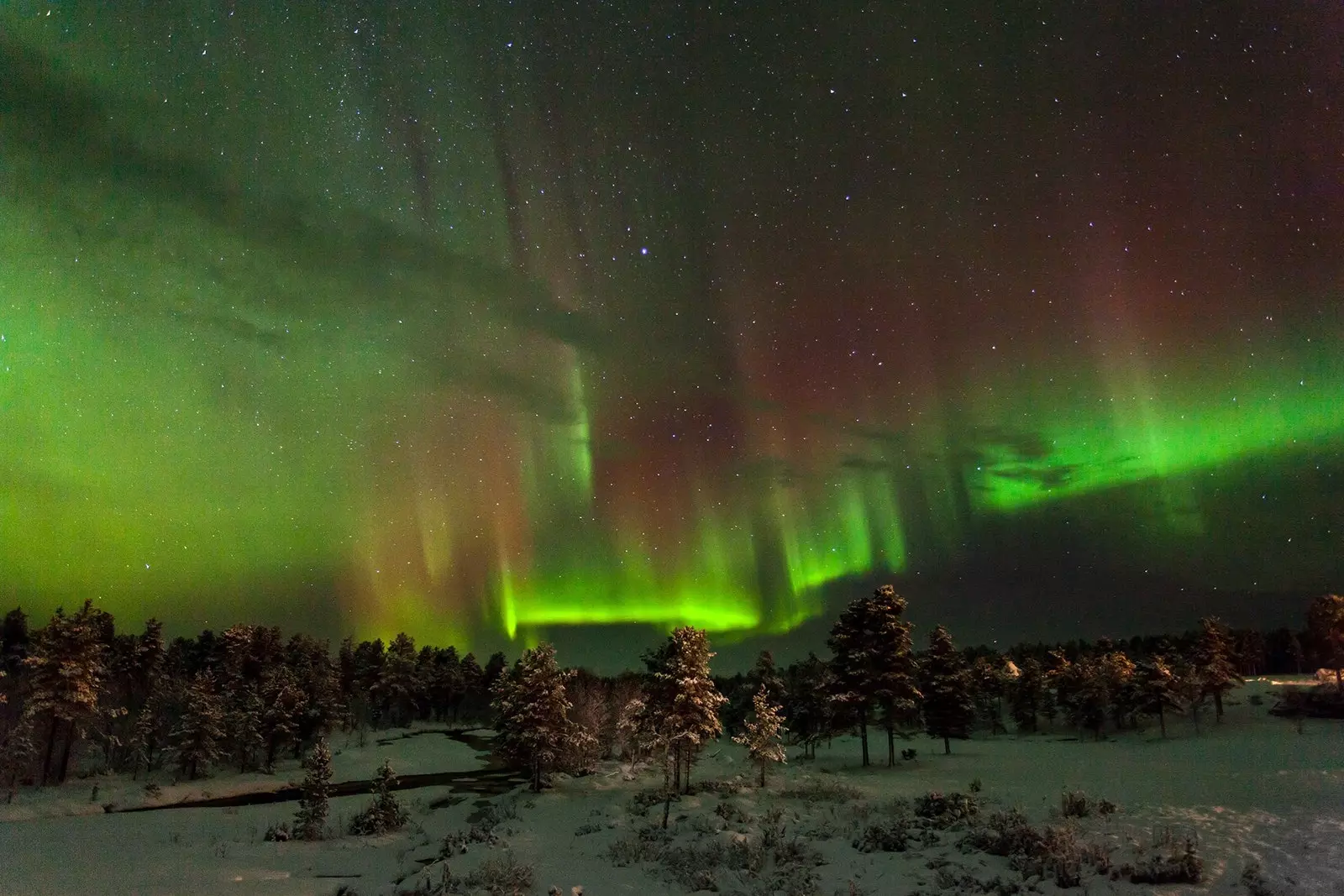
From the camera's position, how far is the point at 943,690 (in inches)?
2516

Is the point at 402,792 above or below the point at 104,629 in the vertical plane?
below

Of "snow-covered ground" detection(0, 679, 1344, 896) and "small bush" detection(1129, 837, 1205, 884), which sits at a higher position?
"small bush" detection(1129, 837, 1205, 884)

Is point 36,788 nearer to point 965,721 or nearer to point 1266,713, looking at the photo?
point 965,721

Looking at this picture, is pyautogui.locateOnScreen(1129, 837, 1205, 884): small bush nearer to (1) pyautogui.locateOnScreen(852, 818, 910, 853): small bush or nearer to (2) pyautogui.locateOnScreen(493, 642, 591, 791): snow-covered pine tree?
(1) pyautogui.locateOnScreen(852, 818, 910, 853): small bush

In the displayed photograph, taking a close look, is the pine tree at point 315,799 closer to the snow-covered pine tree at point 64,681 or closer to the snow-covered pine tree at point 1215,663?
the snow-covered pine tree at point 64,681

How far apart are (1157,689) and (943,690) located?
2350 centimetres

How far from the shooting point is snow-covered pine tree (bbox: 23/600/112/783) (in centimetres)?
5591

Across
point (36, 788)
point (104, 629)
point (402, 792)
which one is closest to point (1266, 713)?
point (402, 792)

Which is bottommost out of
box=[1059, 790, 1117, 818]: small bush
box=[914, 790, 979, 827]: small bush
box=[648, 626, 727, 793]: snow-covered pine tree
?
box=[914, 790, 979, 827]: small bush

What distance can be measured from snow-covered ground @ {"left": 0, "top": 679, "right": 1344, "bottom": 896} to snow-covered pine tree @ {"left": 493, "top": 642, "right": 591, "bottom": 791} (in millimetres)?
2912

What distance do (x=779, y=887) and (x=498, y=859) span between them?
36.3ft

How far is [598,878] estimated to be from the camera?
23.7 metres

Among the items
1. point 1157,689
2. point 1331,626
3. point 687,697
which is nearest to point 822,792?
point 687,697

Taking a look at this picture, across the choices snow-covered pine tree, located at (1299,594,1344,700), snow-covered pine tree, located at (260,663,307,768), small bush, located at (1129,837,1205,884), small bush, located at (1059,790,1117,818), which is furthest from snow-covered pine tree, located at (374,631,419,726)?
snow-covered pine tree, located at (1299,594,1344,700)
